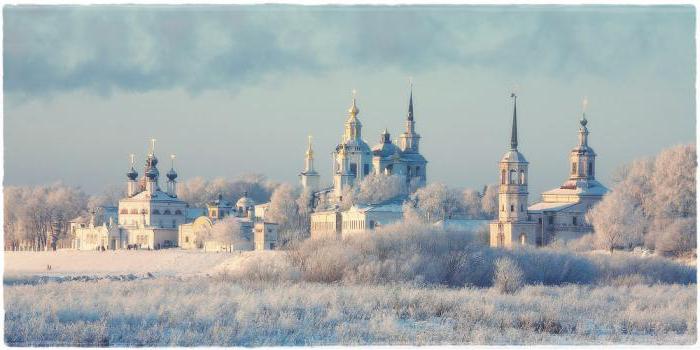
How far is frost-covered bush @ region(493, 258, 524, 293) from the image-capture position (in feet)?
109

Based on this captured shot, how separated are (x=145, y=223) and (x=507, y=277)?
6016 centimetres

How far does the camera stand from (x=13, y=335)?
23516 millimetres

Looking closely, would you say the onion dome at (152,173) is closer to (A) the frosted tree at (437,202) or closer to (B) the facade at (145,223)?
(B) the facade at (145,223)

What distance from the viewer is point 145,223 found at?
91.8m

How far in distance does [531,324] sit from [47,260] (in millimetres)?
A: 48747

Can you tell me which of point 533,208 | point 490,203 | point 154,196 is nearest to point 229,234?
point 154,196

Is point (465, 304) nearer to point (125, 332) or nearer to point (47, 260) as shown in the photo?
point (125, 332)

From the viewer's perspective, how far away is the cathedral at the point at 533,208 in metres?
68.6

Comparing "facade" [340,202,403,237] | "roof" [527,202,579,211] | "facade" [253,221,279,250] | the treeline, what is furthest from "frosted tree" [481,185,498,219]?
the treeline

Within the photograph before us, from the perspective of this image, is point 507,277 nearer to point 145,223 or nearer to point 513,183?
point 513,183

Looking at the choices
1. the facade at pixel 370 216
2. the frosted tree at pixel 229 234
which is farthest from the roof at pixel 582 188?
the frosted tree at pixel 229 234

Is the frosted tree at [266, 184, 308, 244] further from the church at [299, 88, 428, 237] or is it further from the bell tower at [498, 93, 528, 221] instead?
the bell tower at [498, 93, 528, 221]

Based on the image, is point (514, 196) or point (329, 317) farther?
point (514, 196)

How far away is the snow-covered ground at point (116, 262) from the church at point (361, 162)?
16384mm
